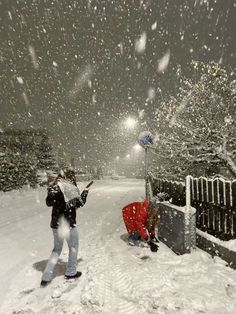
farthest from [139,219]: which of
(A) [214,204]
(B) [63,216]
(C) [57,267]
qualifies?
(B) [63,216]

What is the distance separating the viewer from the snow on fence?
5.92m

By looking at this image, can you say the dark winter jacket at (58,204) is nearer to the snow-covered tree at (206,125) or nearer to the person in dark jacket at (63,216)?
the person in dark jacket at (63,216)

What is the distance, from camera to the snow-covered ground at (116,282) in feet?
13.8

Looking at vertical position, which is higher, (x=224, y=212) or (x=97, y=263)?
(x=224, y=212)

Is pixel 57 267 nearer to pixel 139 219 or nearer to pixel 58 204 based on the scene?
pixel 58 204

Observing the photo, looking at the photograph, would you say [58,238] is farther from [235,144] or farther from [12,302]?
[235,144]

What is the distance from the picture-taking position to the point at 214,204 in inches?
254

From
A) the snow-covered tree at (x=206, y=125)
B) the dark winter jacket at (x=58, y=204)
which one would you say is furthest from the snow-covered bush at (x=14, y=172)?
the dark winter jacket at (x=58, y=204)

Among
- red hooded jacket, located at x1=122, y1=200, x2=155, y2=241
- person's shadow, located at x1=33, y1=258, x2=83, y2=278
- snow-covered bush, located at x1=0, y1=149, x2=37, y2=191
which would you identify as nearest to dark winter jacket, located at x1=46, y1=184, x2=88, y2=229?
person's shadow, located at x1=33, y1=258, x2=83, y2=278

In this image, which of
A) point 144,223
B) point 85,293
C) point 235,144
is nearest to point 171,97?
point 235,144

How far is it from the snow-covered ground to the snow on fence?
23.1 inches

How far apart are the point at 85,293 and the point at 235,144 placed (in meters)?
11.0

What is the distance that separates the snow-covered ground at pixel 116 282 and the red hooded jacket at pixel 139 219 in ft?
1.32

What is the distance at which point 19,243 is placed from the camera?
26.0ft
